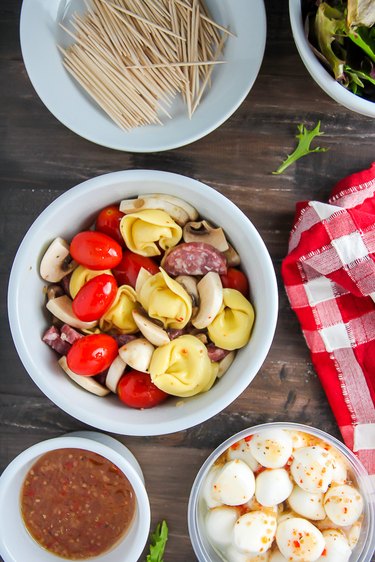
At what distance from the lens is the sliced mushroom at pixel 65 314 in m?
1.22

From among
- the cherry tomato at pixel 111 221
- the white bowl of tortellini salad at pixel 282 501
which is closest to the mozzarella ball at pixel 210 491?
the white bowl of tortellini salad at pixel 282 501

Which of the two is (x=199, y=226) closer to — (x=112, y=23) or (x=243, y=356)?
(x=243, y=356)

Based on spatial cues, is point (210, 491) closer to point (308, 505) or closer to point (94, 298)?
point (308, 505)

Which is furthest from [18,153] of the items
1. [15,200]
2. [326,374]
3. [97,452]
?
[326,374]

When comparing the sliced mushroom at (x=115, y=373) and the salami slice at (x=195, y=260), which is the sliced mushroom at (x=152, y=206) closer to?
the salami slice at (x=195, y=260)

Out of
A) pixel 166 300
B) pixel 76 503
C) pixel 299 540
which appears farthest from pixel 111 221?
pixel 299 540

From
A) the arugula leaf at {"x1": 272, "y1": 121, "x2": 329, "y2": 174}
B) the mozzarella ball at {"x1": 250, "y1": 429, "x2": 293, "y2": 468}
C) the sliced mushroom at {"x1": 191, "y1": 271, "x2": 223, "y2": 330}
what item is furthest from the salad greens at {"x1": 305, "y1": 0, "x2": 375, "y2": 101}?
the mozzarella ball at {"x1": 250, "y1": 429, "x2": 293, "y2": 468}

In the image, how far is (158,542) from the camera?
132cm

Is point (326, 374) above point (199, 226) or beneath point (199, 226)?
beneath

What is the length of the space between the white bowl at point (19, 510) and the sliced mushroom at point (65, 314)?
19 centimetres

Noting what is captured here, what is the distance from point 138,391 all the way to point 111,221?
292 mm

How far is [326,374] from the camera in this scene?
132cm

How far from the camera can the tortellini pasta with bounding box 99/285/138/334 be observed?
4.01 feet

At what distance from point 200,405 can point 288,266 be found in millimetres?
306
